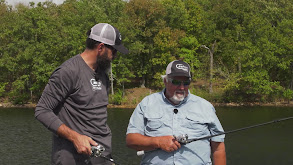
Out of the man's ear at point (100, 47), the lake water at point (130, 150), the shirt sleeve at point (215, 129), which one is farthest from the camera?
the lake water at point (130, 150)

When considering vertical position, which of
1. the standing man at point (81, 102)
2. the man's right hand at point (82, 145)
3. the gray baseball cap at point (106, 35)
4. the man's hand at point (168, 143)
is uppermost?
the gray baseball cap at point (106, 35)

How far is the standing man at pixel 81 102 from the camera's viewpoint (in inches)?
120

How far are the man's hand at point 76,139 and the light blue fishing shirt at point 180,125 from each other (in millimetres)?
783

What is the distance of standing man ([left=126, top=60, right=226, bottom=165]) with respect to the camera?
11.9 feet

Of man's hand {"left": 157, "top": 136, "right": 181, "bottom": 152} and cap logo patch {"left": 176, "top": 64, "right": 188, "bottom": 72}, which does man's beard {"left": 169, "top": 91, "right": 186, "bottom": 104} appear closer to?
cap logo patch {"left": 176, "top": 64, "right": 188, "bottom": 72}

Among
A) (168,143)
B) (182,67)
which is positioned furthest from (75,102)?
(182,67)

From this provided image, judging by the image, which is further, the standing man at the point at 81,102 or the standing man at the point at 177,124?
the standing man at the point at 177,124

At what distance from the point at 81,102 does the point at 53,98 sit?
0.82 feet

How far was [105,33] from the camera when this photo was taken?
3.33m

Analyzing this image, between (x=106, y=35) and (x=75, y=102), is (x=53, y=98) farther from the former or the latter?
(x=106, y=35)

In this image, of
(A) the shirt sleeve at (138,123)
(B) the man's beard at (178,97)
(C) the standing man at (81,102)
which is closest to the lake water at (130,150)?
(A) the shirt sleeve at (138,123)

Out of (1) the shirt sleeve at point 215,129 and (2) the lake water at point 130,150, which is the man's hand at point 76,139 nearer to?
(1) the shirt sleeve at point 215,129

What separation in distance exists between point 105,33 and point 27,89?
1605 inches

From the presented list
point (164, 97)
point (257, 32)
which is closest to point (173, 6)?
point (257, 32)
